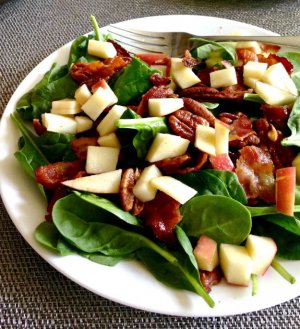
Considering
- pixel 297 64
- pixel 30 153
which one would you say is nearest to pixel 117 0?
pixel 297 64

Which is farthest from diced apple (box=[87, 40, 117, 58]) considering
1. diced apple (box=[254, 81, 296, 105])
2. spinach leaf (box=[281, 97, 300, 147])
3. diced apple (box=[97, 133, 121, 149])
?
spinach leaf (box=[281, 97, 300, 147])

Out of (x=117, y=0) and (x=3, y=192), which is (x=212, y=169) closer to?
(x=3, y=192)

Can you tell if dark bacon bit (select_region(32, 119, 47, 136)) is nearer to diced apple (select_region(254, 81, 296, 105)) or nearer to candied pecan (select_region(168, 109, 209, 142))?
candied pecan (select_region(168, 109, 209, 142))

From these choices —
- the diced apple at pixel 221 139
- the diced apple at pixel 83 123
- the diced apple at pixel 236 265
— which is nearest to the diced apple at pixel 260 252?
the diced apple at pixel 236 265

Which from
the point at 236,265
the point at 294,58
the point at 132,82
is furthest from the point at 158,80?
the point at 236,265

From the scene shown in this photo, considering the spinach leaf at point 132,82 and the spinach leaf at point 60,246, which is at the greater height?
the spinach leaf at point 132,82

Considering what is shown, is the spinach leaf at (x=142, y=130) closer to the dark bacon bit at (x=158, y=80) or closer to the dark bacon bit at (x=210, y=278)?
the dark bacon bit at (x=158, y=80)

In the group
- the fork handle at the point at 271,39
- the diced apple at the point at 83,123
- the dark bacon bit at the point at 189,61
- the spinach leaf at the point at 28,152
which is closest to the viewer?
the spinach leaf at the point at 28,152
